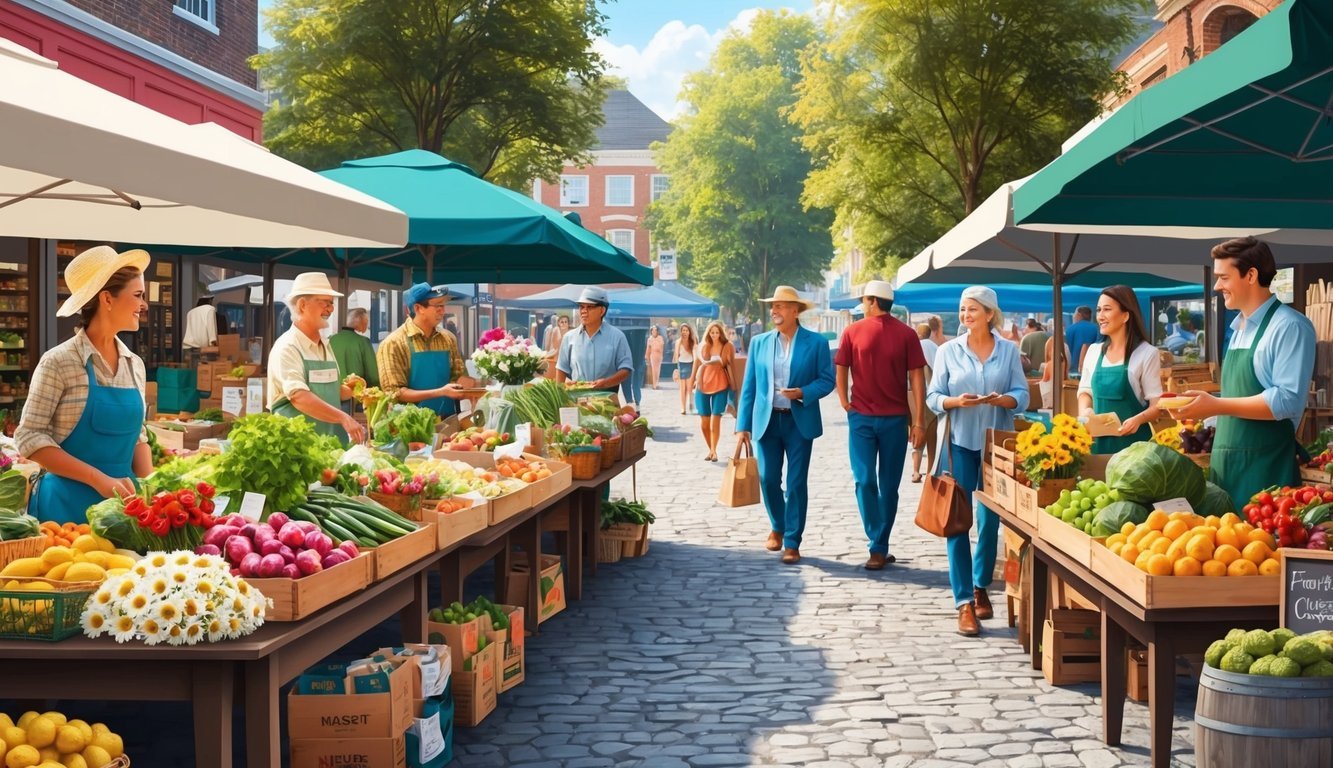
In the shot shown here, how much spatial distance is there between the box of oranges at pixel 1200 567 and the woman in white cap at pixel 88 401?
4038mm

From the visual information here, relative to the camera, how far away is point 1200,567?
16.2 ft

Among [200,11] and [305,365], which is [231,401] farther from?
[200,11]

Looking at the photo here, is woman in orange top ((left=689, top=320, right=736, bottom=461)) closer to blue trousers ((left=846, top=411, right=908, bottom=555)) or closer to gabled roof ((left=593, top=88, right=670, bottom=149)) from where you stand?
blue trousers ((left=846, top=411, right=908, bottom=555))

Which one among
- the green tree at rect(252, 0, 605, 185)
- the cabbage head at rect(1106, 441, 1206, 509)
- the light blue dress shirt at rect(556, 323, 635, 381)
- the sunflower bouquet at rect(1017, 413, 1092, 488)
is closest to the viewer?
→ the cabbage head at rect(1106, 441, 1206, 509)

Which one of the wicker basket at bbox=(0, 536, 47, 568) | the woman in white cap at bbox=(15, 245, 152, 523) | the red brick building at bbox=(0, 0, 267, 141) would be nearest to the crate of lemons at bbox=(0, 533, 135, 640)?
the wicker basket at bbox=(0, 536, 47, 568)

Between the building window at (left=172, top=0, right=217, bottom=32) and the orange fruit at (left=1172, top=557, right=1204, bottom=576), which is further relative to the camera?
the building window at (left=172, top=0, right=217, bottom=32)

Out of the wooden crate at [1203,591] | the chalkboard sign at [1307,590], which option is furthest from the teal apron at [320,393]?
the chalkboard sign at [1307,590]

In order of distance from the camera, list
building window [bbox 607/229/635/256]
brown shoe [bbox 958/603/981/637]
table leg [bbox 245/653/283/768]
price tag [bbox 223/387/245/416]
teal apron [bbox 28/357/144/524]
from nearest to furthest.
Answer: table leg [bbox 245/653/283/768]
teal apron [bbox 28/357/144/524]
brown shoe [bbox 958/603/981/637]
price tag [bbox 223/387/245/416]
building window [bbox 607/229/635/256]

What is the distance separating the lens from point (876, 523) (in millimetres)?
9820

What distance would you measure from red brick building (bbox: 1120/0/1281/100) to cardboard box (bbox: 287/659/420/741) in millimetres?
21360

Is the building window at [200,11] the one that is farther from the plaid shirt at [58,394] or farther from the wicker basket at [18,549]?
the wicker basket at [18,549]

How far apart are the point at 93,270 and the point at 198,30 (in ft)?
56.1

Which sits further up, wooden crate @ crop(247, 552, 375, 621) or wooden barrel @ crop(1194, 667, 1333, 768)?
wooden crate @ crop(247, 552, 375, 621)

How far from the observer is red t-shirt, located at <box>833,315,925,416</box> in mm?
9531
